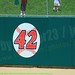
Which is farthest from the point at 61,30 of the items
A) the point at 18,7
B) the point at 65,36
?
the point at 18,7

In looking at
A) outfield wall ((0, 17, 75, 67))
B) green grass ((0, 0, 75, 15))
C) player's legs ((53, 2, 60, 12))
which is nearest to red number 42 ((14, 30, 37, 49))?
outfield wall ((0, 17, 75, 67))

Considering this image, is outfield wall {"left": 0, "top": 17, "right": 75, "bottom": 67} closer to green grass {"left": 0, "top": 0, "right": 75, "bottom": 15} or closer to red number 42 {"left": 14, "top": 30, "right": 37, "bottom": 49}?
red number 42 {"left": 14, "top": 30, "right": 37, "bottom": 49}

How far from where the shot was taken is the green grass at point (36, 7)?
22.0 meters

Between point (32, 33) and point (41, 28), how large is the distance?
0.39m

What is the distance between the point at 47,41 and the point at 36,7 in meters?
5.79

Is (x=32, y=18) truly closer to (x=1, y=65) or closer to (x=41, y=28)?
(x=41, y=28)

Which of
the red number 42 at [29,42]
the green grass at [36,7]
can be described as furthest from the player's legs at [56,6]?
the red number 42 at [29,42]

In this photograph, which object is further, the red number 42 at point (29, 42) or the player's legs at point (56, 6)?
the player's legs at point (56, 6)

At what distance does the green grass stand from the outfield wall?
15.1ft

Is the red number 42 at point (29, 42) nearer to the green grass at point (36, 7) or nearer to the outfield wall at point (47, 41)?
the outfield wall at point (47, 41)

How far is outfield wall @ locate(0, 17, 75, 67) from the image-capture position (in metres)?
16.9

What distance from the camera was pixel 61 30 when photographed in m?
16.9

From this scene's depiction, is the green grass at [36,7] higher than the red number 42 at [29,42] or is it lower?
higher

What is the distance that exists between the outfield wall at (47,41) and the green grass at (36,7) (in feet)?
15.1
